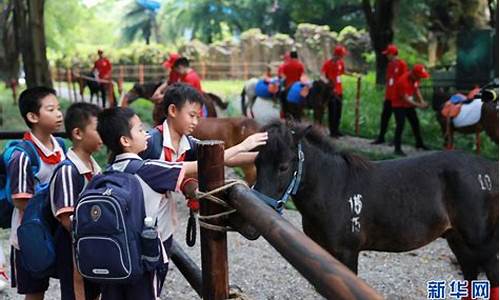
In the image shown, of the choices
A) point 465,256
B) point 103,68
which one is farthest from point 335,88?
point 465,256

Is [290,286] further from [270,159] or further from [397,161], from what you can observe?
[270,159]

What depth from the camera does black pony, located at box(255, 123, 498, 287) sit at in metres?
3.65

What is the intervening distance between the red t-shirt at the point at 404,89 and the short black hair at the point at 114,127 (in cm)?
834

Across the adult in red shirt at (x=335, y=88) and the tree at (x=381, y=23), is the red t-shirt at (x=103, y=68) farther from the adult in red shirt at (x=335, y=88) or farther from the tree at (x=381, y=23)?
the adult in red shirt at (x=335, y=88)

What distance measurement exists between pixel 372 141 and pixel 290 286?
25.4ft

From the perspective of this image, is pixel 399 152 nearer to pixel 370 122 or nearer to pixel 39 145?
pixel 370 122

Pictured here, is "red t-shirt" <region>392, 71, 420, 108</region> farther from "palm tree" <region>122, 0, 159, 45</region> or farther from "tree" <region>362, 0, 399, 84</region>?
"palm tree" <region>122, 0, 159, 45</region>

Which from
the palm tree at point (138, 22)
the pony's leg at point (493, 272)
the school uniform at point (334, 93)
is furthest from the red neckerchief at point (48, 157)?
the palm tree at point (138, 22)

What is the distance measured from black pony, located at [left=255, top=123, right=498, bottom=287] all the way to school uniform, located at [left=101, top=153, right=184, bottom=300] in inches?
41.1

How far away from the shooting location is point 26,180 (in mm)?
2873

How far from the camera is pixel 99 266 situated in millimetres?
2398

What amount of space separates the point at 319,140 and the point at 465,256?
1357mm

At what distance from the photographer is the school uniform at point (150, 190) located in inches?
99.2

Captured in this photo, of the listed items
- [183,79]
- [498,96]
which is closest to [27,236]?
[183,79]
